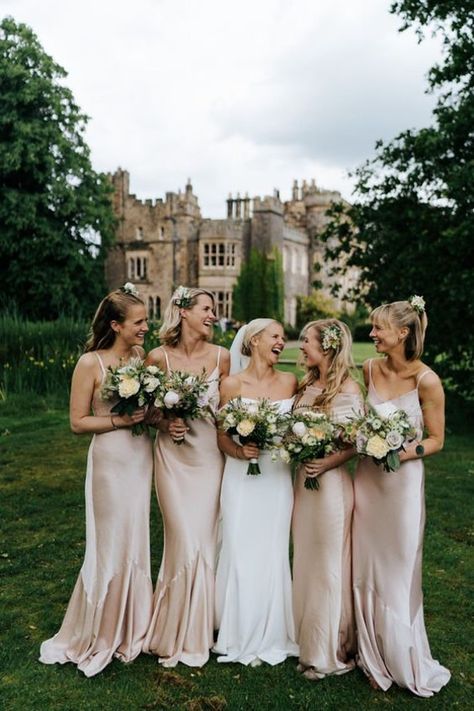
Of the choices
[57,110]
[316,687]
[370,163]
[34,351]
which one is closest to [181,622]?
[316,687]

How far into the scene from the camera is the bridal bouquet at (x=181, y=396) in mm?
4445

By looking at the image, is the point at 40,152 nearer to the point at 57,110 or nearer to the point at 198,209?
the point at 57,110

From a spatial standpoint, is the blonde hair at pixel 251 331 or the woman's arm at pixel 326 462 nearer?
the woman's arm at pixel 326 462

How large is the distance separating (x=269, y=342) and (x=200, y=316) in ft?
1.78

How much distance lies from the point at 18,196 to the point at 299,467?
1127 inches

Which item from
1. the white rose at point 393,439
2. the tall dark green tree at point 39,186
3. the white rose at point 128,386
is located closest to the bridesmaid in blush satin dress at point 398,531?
the white rose at point 393,439

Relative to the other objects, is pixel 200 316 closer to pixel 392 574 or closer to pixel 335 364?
pixel 335 364

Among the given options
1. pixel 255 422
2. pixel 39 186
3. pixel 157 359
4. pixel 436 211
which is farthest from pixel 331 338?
pixel 39 186

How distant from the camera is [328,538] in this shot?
4.51 m

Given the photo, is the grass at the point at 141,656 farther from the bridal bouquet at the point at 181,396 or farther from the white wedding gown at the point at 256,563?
A: the bridal bouquet at the point at 181,396

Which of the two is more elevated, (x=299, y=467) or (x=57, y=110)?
(x=57, y=110)

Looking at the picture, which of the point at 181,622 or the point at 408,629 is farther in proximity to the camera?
the point at 181,622

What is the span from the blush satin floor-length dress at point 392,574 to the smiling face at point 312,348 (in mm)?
479

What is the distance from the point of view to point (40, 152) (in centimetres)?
3086
